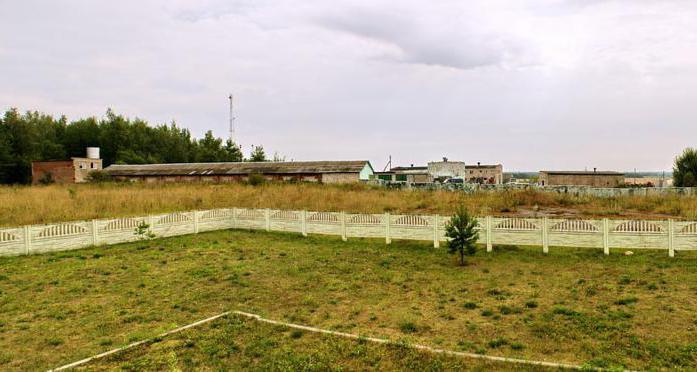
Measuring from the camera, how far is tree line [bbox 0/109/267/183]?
5658 cm

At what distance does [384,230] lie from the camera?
1606cm

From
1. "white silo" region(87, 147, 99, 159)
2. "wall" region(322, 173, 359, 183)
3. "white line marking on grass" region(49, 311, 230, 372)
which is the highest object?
"white silo" region(87, 147, 99, 159)

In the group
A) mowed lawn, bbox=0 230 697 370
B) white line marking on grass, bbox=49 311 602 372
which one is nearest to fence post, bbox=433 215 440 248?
mowed lawn, bbox=0 230 697 370

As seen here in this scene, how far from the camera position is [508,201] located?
26375 millimetres

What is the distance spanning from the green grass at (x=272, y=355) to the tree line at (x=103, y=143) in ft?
176

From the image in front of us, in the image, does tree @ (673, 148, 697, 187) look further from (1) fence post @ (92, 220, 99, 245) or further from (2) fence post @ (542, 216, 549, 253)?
(1) fence post @ (92, 220, 99, 245)

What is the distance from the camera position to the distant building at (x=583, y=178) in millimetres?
59125

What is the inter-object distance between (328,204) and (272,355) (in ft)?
59.9

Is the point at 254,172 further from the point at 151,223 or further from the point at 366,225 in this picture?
the point at 366,225

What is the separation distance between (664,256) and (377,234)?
9246 millimetres

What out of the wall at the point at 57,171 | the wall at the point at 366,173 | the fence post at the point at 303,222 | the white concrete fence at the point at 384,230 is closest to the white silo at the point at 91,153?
the wall at the point at 57,171

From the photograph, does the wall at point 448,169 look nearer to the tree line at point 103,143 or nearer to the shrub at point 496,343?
the tree line at point 103,143

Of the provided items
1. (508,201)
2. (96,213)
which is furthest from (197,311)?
(508,201)

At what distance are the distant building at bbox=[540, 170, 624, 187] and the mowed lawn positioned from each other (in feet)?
174
